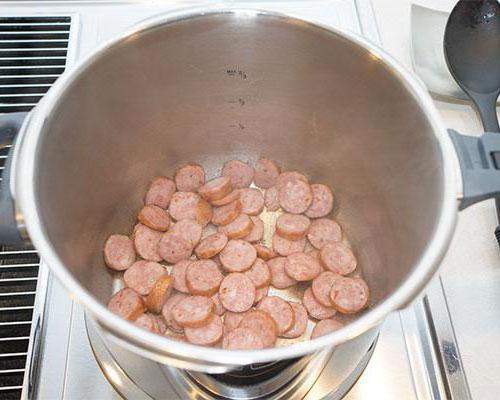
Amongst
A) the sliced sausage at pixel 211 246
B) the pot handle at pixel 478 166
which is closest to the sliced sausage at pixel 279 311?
the sliced sausage at pixel 211 246

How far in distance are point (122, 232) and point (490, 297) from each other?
0.61m

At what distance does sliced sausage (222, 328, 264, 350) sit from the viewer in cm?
77

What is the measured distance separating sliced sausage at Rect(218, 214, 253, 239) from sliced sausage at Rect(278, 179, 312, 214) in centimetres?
8

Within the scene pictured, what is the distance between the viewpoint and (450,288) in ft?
2.70

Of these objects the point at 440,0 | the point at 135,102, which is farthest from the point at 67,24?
the point at 440,0

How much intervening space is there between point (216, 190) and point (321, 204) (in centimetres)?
19

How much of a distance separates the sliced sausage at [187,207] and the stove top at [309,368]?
25 centimetres

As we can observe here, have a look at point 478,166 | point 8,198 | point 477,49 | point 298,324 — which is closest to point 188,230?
point 298,324

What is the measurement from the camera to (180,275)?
2.88 ft

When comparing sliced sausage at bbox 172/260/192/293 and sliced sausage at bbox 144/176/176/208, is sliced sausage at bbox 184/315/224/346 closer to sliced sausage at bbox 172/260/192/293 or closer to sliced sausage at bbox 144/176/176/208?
sliced sausage at bbox 172/260/192/293

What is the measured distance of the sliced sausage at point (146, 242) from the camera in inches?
35.3

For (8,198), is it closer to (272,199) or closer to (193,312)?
(193,312)

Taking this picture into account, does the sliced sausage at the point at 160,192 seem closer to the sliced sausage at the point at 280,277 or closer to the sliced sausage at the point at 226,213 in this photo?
the sliced sausage at the point at 226,213

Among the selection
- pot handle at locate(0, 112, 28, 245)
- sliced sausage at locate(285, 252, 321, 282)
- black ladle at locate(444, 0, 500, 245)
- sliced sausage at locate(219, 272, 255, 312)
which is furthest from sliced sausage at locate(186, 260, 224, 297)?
black ladle at locate(444, 0, 500, 245)
